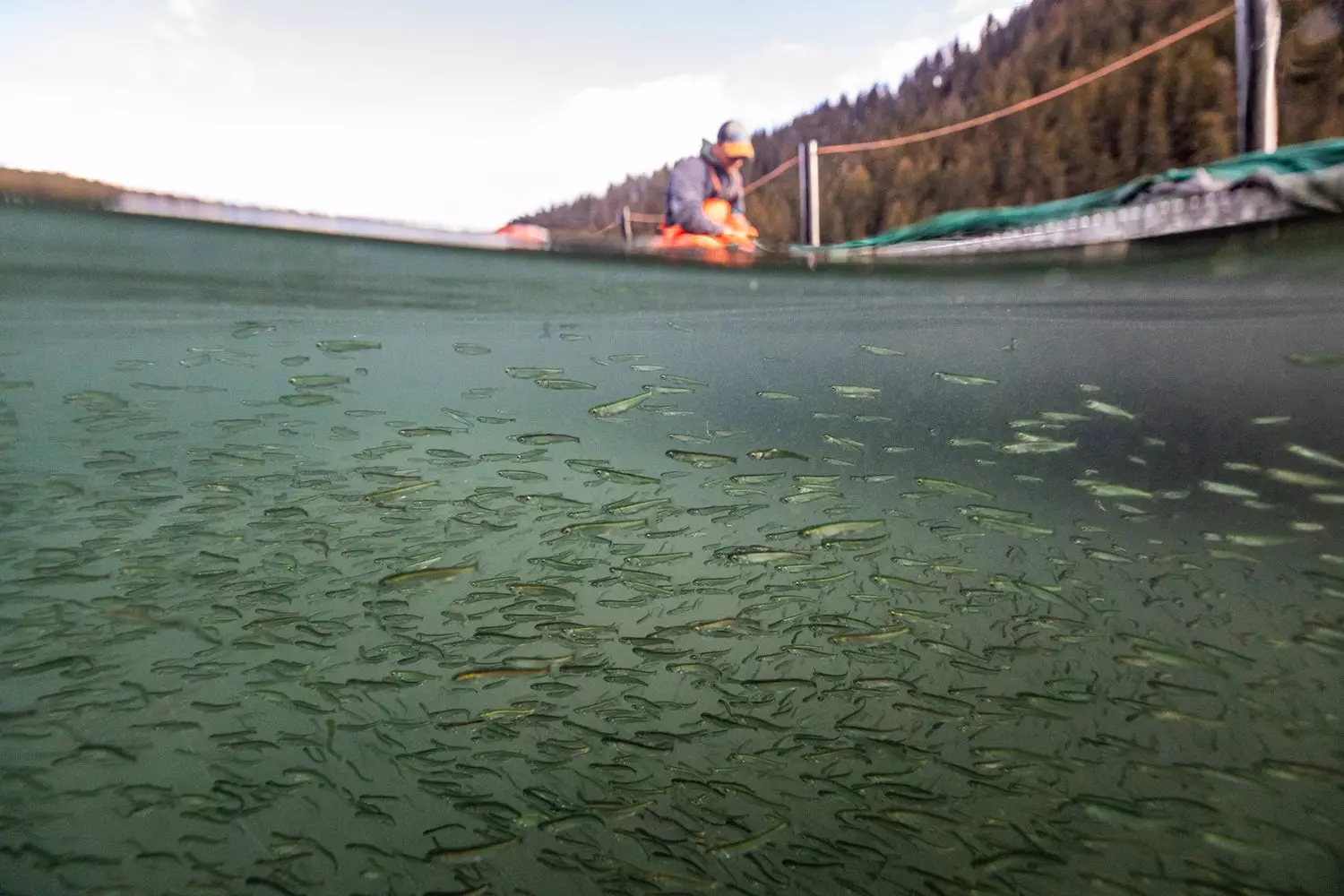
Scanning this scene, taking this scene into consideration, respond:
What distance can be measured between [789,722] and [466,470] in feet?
7.04

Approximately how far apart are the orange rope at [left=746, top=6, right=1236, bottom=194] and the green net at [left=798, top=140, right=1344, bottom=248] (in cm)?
112

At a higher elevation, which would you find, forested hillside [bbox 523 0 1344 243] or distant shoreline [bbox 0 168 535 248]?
forested hillside [bbox 523 0 1344 243]

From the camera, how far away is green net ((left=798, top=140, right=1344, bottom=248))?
4.38 metres

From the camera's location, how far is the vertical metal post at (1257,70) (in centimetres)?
458

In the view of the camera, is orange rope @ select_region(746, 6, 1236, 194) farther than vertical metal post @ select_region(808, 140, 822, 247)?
No

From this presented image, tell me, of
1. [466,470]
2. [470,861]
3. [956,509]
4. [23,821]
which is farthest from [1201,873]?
[23,821]

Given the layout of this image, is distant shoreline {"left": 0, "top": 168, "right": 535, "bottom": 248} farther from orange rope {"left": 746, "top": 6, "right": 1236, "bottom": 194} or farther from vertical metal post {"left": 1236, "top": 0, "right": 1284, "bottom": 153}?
vertical metal post {"left": 1236, "top": 0, "right": 1284, "bottom": 153}

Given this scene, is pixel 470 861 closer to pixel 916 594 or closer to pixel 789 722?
pixel 789 722

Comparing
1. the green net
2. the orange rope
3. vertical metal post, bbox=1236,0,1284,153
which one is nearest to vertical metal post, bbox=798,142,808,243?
the orange rope

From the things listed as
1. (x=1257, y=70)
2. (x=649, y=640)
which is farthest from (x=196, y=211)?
(x=1257, y=70)

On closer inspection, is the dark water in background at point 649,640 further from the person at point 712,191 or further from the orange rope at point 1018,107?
the orange rope at point 1018,107

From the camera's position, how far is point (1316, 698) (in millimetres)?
3469

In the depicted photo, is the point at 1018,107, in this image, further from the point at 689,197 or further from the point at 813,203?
the point at 689,197

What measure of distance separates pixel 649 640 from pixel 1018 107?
5563 millimetres
